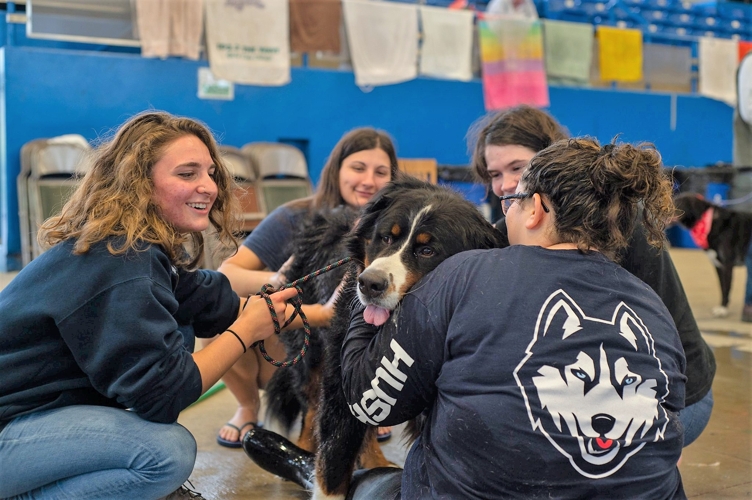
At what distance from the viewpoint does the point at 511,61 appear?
9242 millimetres

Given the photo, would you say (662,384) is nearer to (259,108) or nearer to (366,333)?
(366,333)

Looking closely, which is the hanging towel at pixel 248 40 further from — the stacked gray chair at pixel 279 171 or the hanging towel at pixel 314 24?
the stacked gray chair at pixel 279 171

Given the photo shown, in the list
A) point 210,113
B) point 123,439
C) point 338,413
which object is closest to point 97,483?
point 123,439

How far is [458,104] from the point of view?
946 cm

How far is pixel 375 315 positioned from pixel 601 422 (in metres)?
0.56

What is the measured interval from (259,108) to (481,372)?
7343 millimetres

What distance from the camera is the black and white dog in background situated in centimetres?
564

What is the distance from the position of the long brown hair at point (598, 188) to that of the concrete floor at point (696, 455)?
131 cm

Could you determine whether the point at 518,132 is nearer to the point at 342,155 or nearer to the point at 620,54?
the point at 342,155

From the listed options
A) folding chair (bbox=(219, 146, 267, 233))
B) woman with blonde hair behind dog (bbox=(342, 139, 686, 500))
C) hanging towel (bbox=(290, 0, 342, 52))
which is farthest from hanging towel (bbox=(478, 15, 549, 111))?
woman with blonde hair behind dog (bbox=(342, 139, 686, 500))

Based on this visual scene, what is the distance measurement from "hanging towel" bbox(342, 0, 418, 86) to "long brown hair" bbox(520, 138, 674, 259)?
728 cm

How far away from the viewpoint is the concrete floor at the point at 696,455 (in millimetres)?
2238

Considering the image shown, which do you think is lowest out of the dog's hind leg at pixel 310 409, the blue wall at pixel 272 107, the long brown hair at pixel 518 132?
the dog's hind leg at pixel 310 409

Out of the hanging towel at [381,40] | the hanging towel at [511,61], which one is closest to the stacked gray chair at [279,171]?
the hanging towel at [381,40]
